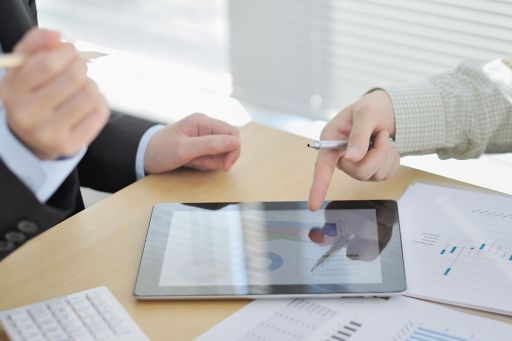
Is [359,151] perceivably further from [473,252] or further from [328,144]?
[473,252]

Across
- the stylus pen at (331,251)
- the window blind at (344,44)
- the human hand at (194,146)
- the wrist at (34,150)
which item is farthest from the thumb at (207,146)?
the window blind at (344,44)

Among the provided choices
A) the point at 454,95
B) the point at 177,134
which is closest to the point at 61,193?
the point at 177,134

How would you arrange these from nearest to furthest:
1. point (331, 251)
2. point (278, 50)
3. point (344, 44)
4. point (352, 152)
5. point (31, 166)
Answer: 1. point (31, 166)
2. point (331, 251)
3. point (352, 152)
4. point (344, 44)
5. point (278, 50)

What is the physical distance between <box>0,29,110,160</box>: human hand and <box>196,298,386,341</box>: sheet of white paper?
0.93 ft

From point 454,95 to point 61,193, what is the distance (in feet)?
2.35

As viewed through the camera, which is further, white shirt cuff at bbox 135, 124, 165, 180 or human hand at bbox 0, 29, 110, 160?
white shirt cuff at bbox 135, 124, 165, 180

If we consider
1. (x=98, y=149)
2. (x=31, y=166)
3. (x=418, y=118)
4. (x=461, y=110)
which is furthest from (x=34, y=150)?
(x=461, y=110)

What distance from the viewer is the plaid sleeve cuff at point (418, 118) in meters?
1.22

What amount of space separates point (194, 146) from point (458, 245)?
0.42 meters

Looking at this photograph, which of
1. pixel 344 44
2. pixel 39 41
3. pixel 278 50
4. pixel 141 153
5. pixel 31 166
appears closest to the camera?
pixel 39 41

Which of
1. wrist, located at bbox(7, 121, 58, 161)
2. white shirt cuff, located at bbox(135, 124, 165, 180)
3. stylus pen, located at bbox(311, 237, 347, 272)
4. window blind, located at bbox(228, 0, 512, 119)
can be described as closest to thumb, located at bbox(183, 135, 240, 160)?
white shirt cuff, located at bbox(135, 124, 165, 180)

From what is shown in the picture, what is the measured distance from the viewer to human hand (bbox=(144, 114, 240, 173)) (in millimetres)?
1145

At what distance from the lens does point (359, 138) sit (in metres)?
1.09

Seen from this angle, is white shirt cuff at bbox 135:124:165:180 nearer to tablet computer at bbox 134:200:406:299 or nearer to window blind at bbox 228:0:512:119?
tablet computer at bbox 134:200:406:299
